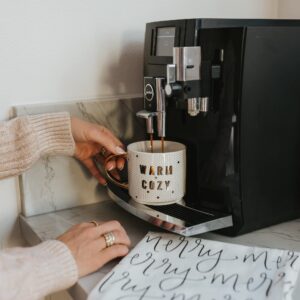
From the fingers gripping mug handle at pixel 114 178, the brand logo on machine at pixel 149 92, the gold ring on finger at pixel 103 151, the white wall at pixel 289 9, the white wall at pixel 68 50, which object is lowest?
the fingers gripping mug handle at pixel 114 178

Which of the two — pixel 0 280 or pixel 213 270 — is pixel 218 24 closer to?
pixel 213 270

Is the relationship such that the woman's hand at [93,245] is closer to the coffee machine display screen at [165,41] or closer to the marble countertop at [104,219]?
the marble countertop at [104,219]

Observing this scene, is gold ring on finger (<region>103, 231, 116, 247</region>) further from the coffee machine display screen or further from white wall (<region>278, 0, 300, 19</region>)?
white wall (<region>278, 0, 300, 19</region>)

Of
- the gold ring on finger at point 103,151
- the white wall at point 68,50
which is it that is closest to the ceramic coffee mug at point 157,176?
the gold ring on finger at point 103,151

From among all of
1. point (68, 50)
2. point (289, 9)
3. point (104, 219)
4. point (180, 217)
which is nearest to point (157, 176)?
point (180, 217)

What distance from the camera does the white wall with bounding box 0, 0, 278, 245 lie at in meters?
0.86

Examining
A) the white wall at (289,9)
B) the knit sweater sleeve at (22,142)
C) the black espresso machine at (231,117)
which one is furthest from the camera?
the white wall at (289,9)

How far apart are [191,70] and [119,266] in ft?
1.04

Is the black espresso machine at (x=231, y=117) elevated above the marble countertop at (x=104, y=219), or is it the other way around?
the black espresso machine at (x=231, y=117)

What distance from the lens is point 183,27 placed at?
0.77 metres

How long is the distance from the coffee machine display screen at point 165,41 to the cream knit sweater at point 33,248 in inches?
8.6

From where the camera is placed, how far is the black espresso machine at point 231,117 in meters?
0.71

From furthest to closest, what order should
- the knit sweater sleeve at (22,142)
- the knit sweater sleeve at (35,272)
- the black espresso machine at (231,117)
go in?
the knit sweater sleeve at (22,142)
the black espresso machine at (231,117)
the knit sweater sleeve at (35,272)

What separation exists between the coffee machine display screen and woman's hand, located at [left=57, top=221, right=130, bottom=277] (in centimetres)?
32
